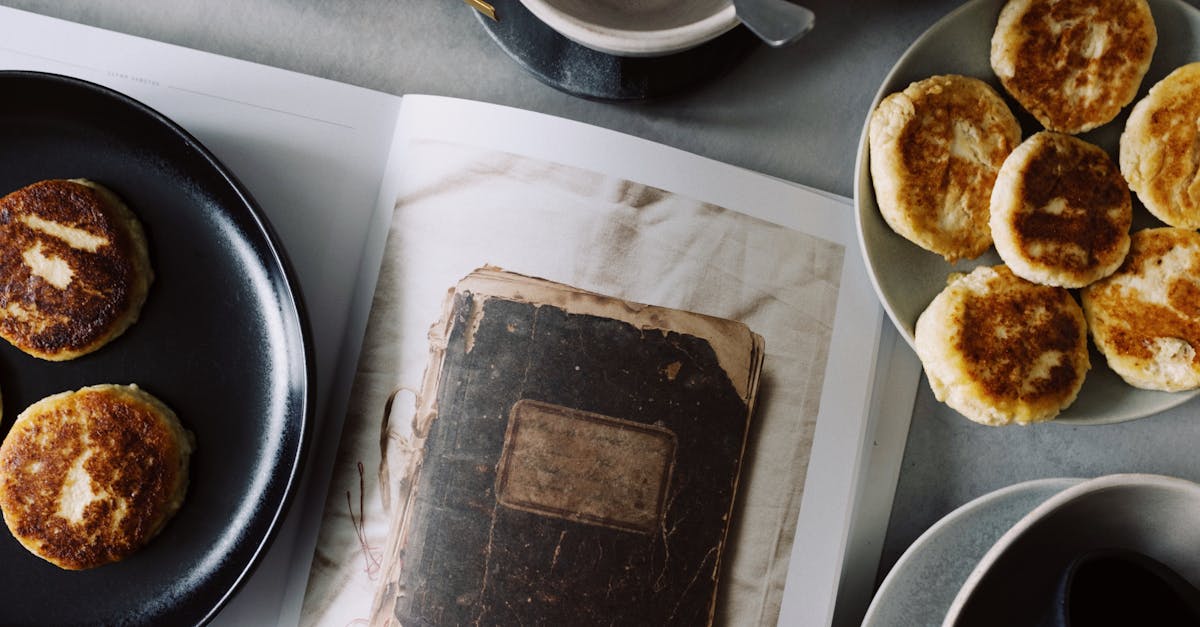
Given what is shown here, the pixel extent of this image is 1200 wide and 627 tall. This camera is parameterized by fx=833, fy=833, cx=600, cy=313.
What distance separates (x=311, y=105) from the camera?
0.73m

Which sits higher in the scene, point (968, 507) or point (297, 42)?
point (297, 42)

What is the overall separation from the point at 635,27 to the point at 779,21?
0.11 m

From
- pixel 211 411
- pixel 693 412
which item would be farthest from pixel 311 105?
pixel 693 412

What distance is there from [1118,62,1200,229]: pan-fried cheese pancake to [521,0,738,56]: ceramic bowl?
1.19 feet

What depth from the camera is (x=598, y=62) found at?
710 millimetres

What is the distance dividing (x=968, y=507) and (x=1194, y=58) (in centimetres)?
42

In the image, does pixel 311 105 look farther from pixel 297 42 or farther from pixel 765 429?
pixel 765 429

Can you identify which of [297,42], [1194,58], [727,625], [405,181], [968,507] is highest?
[1194,58]

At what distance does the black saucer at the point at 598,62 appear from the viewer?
0.71 m

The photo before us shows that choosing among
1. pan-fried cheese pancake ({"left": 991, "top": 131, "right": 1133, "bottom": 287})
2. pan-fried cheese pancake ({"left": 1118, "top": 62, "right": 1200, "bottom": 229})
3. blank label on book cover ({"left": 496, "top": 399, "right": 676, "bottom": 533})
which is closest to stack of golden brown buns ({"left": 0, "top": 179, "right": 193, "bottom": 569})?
blank label on book cover ({"left": 496, "top": 399, "right": 676, "bottom": 533})

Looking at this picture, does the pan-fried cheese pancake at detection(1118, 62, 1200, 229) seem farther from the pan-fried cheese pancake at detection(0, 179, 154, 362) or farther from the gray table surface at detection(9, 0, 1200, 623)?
the pan-fried cheese pancake at detection(0, 179, 154, 362)

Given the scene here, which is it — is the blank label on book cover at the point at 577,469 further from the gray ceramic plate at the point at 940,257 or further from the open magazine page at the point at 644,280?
the gray ceramic plate at the point at 940,257

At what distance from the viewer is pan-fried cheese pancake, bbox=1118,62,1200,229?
679mm

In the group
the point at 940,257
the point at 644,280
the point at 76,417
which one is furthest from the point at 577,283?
the point at 76,417
